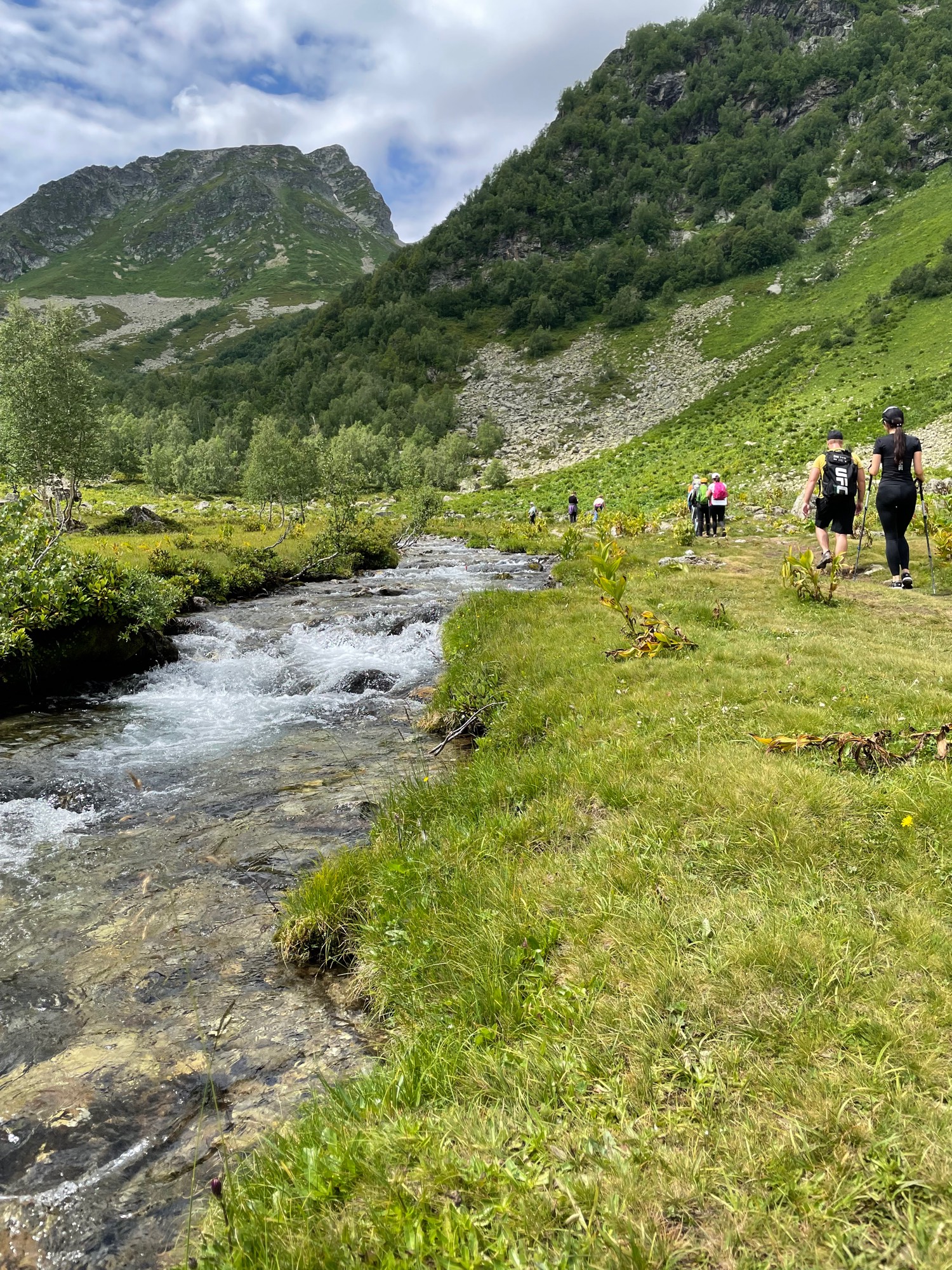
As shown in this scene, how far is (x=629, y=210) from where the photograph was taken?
161 meters

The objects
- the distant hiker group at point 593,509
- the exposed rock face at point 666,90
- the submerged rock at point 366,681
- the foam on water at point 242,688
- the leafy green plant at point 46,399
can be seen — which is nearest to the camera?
the foam on water at point 242,688

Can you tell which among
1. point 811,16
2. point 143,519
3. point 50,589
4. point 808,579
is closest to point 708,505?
point 808,579

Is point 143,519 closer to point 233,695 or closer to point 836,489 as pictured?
point 233,695

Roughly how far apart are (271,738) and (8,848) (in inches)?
159

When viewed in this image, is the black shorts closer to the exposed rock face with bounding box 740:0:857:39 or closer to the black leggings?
the black leggings

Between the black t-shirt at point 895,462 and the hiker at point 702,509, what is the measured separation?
13.8 metres

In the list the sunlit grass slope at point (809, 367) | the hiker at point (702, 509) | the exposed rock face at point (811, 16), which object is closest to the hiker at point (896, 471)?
the hiker at point (702, 509)

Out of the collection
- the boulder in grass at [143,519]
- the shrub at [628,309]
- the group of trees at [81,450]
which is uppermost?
the shrub at [628,309]

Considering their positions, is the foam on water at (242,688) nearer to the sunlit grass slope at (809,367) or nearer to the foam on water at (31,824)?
the foam on water at (31,824)

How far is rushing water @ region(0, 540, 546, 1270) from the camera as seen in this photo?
2.98 m

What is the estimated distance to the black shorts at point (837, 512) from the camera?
13164mm

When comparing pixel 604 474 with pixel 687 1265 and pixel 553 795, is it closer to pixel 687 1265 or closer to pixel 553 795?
pixel 553 795

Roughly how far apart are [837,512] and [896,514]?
4.35 ft

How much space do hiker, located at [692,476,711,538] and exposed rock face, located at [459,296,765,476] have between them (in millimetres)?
52325
